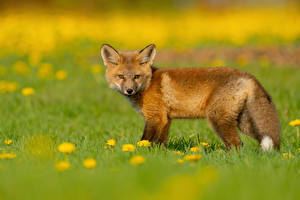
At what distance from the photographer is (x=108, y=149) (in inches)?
169

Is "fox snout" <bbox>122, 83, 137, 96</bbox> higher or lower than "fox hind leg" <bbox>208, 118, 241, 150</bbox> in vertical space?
higher

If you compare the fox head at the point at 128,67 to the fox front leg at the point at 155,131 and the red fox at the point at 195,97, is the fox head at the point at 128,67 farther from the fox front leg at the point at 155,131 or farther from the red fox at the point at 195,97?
→ the fox front leg at the point at 155,131

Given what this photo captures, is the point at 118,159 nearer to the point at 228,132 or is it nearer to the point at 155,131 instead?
the point at 155,131

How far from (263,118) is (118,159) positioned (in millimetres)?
1703

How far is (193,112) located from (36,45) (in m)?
10.1

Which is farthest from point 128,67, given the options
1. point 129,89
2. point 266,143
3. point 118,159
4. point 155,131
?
point 266,143

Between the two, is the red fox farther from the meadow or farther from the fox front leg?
the meadow

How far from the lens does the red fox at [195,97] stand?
4.42 metres

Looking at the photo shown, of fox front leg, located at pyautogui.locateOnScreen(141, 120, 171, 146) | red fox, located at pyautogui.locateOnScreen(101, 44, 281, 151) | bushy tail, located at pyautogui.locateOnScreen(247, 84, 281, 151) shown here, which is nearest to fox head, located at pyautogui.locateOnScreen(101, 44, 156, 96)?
red fox, located at pyautogui.locateOnScreen(101, 44, 281, 151)

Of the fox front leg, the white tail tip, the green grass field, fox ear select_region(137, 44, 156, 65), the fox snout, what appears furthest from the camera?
fox ear select_region(137, 44, 156, 65)

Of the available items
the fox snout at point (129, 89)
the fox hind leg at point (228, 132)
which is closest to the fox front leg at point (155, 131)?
the fox snout at point (129, 89)

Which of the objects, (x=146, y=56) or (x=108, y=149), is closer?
(x=108, y=149)

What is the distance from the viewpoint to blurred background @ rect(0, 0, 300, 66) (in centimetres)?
1220

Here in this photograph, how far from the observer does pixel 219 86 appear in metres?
4.60
